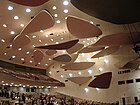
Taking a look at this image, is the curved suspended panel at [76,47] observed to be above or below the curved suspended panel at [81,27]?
above

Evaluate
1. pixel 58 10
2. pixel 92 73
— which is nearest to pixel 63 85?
pixel 92 73

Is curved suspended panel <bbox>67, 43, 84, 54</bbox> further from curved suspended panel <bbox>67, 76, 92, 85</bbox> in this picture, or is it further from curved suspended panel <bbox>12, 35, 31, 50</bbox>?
curved suspended panel <bbox>67, 76, 92, 85</bbox>


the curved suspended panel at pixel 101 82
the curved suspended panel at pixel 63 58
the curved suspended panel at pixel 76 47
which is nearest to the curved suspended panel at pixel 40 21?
the curved suspended panel at pixel 76 47

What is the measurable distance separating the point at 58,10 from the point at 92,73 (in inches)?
620

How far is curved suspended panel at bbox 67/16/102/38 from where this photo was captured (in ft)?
47.6

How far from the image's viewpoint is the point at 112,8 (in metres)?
13.8

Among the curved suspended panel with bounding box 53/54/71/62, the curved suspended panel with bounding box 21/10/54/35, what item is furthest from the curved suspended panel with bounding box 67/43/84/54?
the curved suspended panel with bounding box 21/10/54/35

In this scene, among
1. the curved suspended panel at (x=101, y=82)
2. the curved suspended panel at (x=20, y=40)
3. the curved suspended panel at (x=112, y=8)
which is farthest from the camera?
the curved suspended panel at (x=101, y=82)

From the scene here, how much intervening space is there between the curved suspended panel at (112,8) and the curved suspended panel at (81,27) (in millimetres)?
677

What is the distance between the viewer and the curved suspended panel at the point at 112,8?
516 inches

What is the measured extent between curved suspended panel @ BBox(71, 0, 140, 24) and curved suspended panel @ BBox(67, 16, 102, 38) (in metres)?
0.68

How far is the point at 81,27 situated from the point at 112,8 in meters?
2.25

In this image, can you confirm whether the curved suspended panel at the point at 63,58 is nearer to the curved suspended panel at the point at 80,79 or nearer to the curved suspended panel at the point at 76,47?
the curved suspended panel at the point at 76,47

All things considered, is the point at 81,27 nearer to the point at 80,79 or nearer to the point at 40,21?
the point at 40,21
